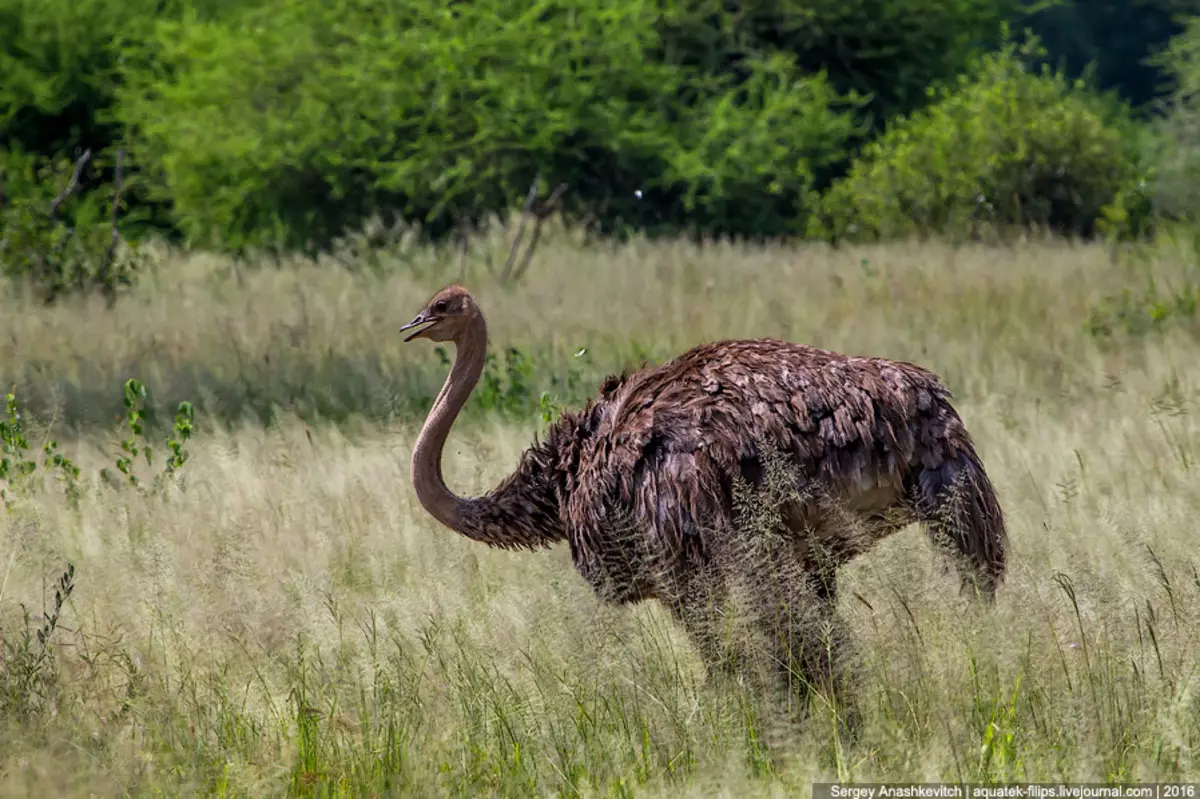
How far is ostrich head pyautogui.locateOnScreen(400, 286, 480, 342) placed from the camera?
5.82 meters

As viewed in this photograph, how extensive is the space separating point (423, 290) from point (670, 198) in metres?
8.00

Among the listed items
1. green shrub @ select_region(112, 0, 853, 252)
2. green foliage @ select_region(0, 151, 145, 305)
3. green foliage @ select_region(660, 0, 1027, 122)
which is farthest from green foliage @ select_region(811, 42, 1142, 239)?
green foliage @ select_region(0, 151, 145, 305)

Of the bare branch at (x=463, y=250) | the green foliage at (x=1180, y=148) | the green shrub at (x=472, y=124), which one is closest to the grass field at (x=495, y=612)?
the bare branch at (x=463, y=250)

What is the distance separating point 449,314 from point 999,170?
13405 millimetres

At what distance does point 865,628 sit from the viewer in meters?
4.89

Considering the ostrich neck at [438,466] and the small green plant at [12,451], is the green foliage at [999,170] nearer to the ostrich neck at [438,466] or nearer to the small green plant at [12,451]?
the small green plant at [12,451]

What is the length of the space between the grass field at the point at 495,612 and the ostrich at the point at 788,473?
0.14m

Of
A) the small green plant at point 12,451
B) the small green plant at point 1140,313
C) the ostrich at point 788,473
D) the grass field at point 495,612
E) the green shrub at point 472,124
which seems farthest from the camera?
the green shrub at point 472,124

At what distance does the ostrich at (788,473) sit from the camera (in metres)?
4.71

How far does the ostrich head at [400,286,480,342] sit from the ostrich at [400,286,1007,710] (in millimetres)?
950

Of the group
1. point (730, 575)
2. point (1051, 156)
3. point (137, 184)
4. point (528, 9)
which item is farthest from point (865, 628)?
point (137, 184)

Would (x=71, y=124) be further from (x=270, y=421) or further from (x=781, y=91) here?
(x=270, y=421)

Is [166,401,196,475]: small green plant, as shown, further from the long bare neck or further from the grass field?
the long bare neck

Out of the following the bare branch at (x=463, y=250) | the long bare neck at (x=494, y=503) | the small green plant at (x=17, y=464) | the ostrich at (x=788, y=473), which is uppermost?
the ostrich at (x=788, y=473)
